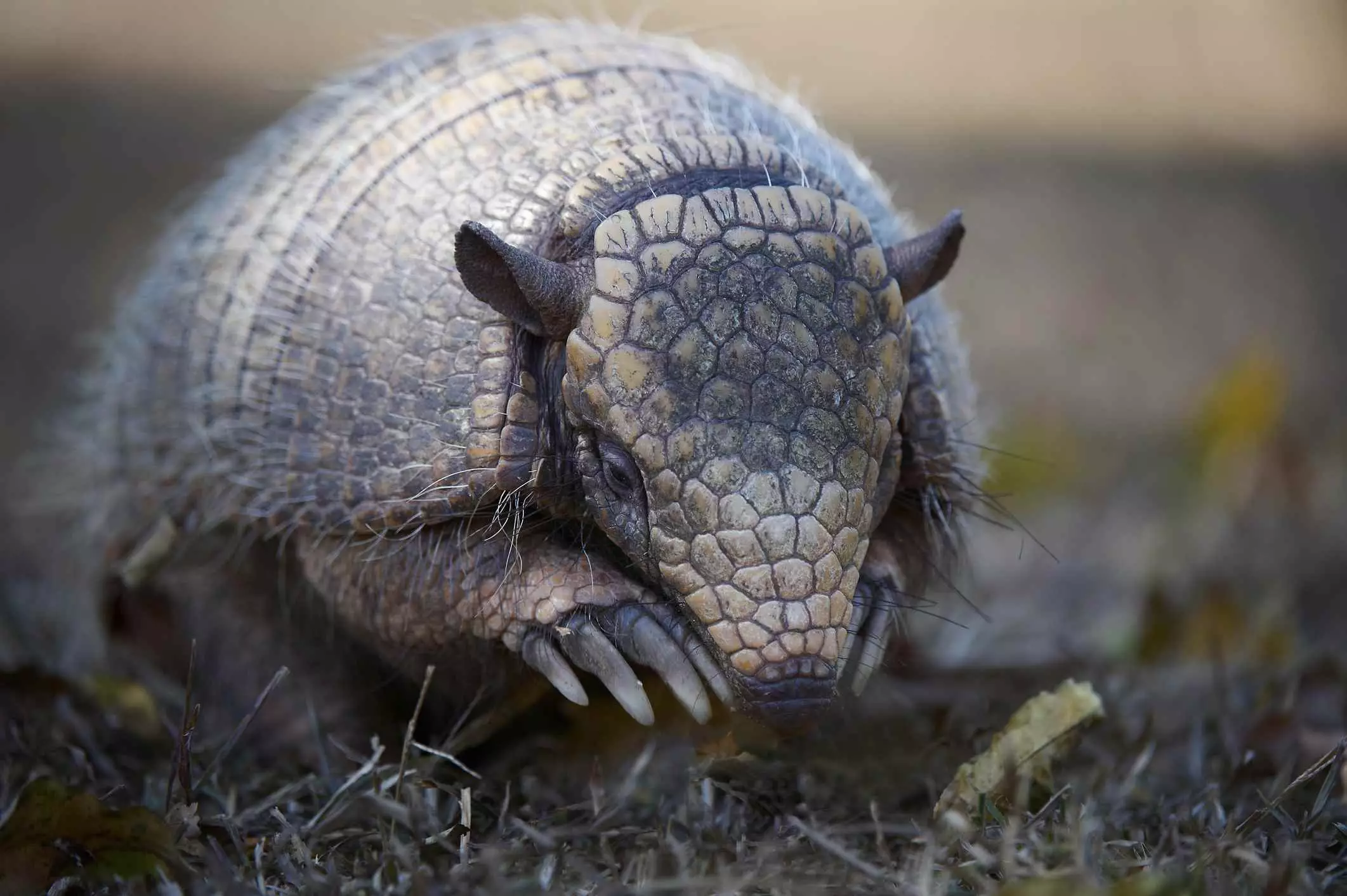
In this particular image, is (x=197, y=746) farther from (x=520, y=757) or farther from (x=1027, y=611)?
(x=1027, y=611)

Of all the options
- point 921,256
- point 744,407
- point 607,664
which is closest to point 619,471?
point 744,407

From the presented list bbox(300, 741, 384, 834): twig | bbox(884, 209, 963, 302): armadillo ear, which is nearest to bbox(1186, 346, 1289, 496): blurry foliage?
bbox(884, 209, 963, 302): armadillo ear

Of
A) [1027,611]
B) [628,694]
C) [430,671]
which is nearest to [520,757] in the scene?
[430,671]

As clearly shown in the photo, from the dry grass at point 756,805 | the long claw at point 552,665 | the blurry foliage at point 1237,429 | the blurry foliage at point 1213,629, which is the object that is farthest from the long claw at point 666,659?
the blurry foliage at point 1237,429

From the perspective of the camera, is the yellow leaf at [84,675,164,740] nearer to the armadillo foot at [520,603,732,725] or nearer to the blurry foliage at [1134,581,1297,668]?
the armadillo foot at [520,603,732,725]

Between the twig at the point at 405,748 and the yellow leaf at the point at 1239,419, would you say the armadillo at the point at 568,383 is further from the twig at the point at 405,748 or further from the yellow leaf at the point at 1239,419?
the yellow leaf at the point at 1239,419

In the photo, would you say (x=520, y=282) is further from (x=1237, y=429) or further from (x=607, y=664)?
(x=1237, y=429)
